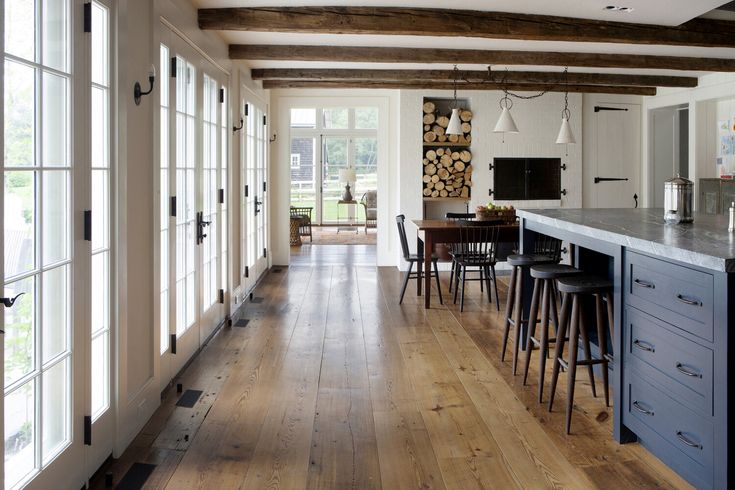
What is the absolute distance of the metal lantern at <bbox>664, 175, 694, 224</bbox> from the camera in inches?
136

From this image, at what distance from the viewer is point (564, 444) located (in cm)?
311

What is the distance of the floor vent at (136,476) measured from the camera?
8.70 feet

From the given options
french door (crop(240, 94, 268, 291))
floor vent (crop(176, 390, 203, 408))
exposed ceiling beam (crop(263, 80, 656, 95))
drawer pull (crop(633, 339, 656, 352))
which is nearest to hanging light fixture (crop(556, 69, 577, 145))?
exposed ceiling beam (crop(263, 80, 656, 95))

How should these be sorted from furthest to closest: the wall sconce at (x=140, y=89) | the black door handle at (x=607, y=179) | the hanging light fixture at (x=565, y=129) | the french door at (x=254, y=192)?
the black door handle at (x=607, y=179), the hanging light fixture at (x=565, y=129), the french door at (x=254, y=192), the wall sconce at (x=140, y=89)

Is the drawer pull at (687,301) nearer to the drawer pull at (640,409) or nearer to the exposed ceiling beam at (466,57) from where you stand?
the drawer pull at (640,409)

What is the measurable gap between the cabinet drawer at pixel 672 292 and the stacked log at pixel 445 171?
19.6ft

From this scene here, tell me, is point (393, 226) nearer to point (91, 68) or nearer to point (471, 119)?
point (471, 119)

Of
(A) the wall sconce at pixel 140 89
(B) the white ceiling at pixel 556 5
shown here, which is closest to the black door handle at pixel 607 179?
(B) the white ceiling at pixel 556 5

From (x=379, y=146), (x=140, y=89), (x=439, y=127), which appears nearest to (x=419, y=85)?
(x=439, y=127)

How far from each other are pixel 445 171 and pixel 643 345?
6.22 m

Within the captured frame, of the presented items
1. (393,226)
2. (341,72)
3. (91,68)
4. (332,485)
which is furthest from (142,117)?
(393,226)

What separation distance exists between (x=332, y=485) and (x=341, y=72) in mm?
5733

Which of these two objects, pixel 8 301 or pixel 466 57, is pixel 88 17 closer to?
pixel 8 301

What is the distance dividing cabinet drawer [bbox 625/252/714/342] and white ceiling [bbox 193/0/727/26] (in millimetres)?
2460
